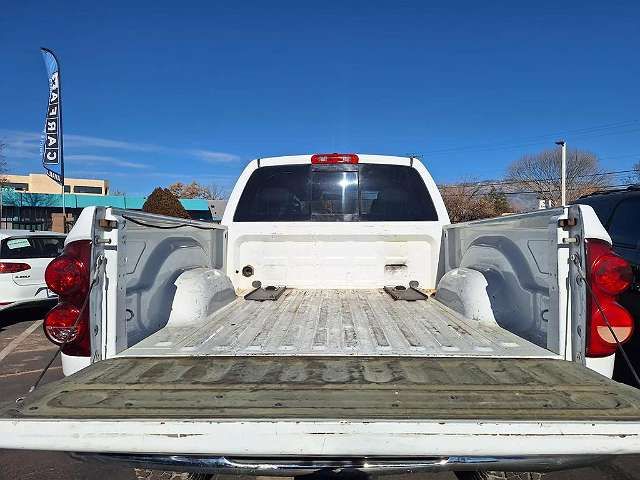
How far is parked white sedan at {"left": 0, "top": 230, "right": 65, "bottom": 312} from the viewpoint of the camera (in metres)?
8.82

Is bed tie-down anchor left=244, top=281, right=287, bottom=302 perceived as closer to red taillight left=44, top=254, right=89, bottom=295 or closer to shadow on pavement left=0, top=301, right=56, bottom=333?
red taillight left=44, top=254, right=89, bottom=295

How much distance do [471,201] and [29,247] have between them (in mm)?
43471

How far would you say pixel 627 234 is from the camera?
5.76 m

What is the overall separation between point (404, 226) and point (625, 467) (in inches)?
103

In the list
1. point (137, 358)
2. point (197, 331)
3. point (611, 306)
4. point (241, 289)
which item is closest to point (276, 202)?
point (241, 289)

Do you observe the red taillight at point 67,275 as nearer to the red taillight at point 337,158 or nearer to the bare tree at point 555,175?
the red taillight at point 337,158

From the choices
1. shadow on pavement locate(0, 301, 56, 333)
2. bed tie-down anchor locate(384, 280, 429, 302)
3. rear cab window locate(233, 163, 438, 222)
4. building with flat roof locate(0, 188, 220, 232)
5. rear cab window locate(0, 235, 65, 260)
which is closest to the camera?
bed tie-down anchor locate(384, 280, 429, 302)

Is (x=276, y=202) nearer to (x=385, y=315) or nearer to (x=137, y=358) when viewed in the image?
(x=385, y=315)

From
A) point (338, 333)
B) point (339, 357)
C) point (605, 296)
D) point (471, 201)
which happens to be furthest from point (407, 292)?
point (471, 201)

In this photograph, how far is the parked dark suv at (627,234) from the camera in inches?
201

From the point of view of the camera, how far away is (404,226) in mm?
4492

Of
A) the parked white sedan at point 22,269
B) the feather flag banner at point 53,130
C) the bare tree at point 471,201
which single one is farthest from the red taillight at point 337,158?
the bare tree at point 471,201

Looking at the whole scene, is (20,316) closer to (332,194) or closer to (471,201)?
(332,194)

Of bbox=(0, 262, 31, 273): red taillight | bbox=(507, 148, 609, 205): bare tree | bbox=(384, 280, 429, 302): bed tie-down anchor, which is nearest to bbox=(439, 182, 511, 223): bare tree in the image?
bbox=(507, 148, 609, 205): bare tree
